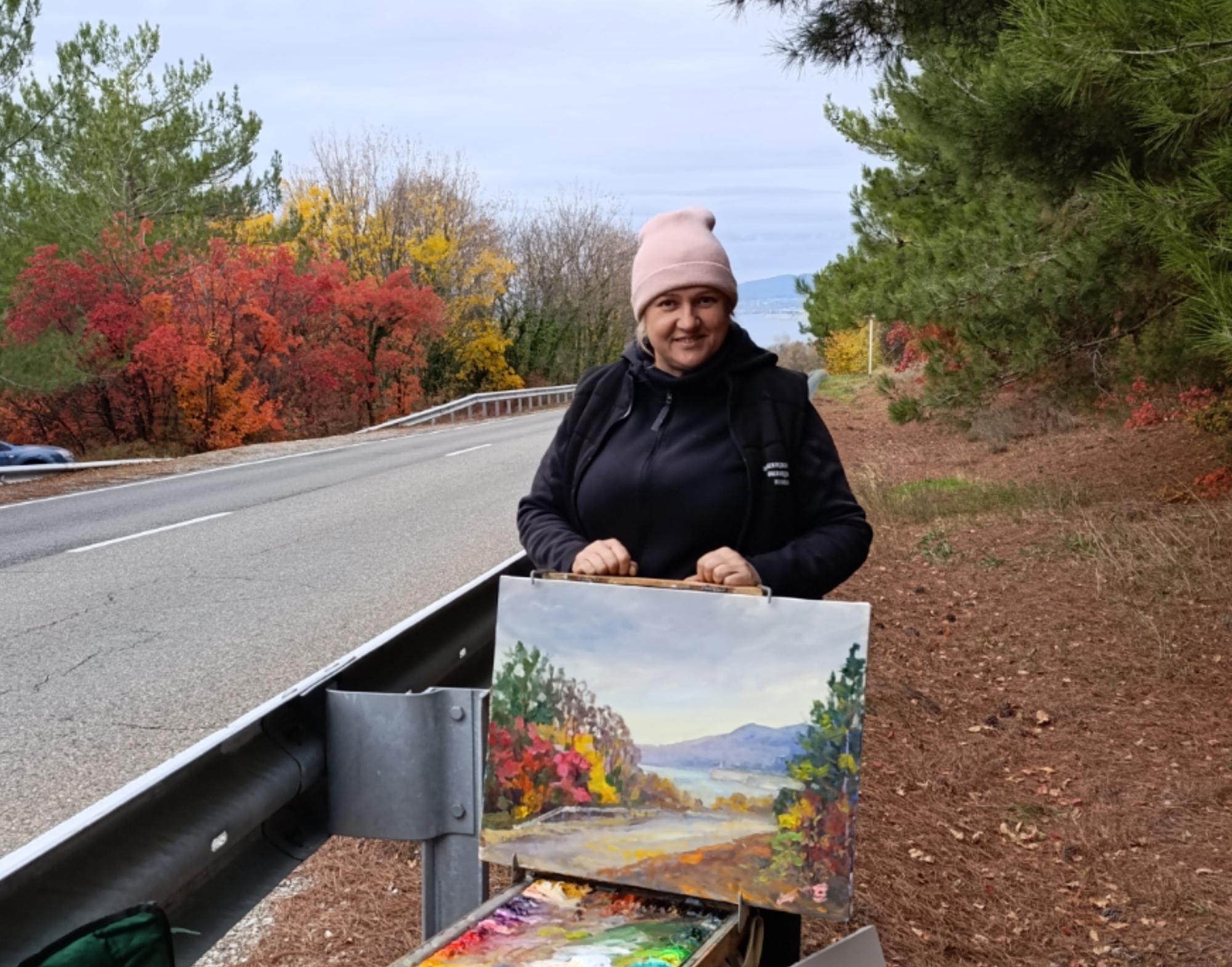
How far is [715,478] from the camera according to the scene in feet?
8.15

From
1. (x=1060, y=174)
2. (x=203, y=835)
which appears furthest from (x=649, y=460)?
(x=1060, y=174)

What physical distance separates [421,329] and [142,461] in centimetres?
2291

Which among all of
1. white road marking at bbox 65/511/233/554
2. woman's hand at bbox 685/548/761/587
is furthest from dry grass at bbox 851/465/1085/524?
woman's hand at bbox 685/548/761/587

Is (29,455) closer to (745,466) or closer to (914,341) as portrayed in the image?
(914,341)

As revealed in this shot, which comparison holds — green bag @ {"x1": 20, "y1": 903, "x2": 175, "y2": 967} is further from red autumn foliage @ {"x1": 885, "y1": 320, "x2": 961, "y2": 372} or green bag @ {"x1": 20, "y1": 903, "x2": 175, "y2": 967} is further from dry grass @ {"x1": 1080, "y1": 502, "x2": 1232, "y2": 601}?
red autumn foliage @ {"x1": 885, "y1": 320, "x2": 961, "y2": 372}

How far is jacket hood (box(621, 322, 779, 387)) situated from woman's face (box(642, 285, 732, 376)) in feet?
0.05

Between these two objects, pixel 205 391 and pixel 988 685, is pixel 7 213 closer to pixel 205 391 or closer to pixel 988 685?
pixel 205 391

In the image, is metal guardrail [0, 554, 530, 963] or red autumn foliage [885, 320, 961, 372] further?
red autumn foliage [885, 320, 961, 372]

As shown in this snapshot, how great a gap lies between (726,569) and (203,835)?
1.02 metres

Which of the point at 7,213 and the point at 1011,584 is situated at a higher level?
the point at 7,213

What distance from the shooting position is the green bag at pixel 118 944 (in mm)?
1519

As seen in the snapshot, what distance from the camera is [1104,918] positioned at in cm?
377

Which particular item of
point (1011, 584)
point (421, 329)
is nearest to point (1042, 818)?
point (1011, 584)

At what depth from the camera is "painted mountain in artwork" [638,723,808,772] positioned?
208cm
